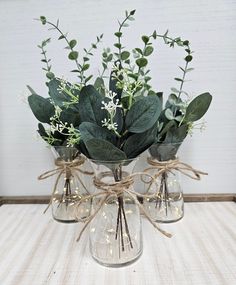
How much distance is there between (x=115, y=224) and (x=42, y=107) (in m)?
0.30

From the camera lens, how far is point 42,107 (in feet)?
1.90

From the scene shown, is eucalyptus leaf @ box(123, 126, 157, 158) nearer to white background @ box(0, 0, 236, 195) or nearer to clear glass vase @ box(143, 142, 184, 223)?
clear glass vase @ box(143, 142, 184, 223)

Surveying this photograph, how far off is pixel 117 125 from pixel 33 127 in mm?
395

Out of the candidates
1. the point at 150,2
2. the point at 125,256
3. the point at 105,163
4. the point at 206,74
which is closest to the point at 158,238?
the point at 125,256

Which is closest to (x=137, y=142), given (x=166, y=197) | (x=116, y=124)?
(x=116, y=124)

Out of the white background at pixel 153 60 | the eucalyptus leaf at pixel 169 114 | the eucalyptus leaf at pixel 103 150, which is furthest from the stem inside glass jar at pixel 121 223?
the white background at pixel 153 60

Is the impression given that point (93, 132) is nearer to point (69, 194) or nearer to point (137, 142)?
point (137, 142)

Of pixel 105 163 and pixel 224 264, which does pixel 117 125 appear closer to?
pixel 105 163

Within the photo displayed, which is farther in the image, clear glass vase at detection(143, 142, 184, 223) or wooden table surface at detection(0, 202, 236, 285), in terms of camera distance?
clear glass vase at detection(143, 142, 184, 223)

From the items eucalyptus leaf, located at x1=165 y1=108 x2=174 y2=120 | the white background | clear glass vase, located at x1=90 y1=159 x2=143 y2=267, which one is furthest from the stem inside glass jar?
the white background

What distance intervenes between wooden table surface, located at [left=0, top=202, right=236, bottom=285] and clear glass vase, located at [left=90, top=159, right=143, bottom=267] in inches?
0.8

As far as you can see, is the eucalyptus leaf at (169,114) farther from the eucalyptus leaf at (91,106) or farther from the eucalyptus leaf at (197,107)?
the eucalyptus leaf at (91,106)

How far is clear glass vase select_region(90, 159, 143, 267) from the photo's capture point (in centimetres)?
50

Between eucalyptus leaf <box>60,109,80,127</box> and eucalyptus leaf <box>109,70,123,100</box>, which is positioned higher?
eucalyptus leaf <box>109,70,123,100</box>
